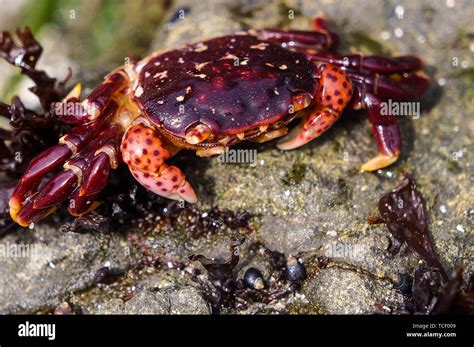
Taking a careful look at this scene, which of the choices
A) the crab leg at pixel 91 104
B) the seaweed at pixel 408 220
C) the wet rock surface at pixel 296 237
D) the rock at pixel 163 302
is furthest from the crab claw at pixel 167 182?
the seaweed at pixel 408 220

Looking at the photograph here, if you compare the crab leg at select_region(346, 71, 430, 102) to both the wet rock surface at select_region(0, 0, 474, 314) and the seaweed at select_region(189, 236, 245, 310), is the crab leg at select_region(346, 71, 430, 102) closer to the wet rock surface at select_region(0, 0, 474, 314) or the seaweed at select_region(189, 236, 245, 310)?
the wet rock surface at select_region(0, 0, 474, 314)

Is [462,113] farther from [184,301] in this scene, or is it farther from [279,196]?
[184,301]

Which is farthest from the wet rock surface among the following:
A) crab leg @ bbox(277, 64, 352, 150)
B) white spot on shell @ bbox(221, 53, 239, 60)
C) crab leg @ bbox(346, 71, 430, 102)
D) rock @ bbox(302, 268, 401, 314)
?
white spot on shell @ bbox(221, 53, 239, 60)

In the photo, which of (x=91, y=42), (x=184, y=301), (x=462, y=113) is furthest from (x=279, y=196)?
(x=91, y=42)

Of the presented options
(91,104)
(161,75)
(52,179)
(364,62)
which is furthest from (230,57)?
(52,179)

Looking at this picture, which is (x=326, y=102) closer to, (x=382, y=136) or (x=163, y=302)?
(x=382, y=136)
